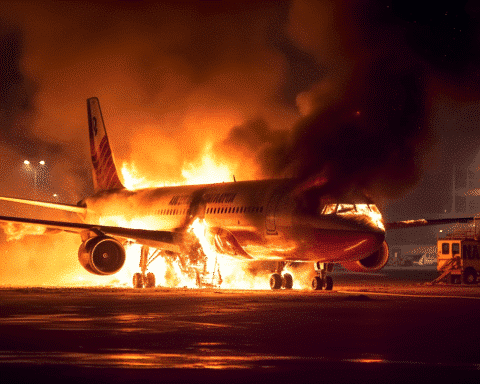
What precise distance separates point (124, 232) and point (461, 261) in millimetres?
17420

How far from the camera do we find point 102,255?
30.1 metres

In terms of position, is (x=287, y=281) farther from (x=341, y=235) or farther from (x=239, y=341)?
(x=239, y=341)

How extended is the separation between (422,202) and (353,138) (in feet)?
347

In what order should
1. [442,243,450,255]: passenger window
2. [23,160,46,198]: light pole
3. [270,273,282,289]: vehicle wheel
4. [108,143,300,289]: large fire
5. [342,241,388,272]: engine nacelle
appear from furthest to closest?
1. [23,160,46,198]: light pole
2. [442,243,450,255]: passenger window
3. [108,143,300,289]: large fire
4. [270,273,282,289]: vehicle wheel
5. [342,241,388,272]: engine nacelle

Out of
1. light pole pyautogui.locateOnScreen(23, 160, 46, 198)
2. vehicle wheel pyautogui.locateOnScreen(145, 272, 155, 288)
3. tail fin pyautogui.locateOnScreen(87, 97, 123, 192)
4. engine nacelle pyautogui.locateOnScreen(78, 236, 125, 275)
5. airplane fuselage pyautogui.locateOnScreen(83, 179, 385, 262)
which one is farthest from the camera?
light pole pyautogui.locateOnScreen(23, 160, 46, 198)

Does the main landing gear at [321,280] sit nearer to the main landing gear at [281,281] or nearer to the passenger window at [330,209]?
the main landing gear at [281,281]

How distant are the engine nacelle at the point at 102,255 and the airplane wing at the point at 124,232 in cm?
65

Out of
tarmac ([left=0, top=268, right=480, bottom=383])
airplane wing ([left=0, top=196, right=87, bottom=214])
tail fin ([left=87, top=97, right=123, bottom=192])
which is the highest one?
tail fin ([left=87, top=97, right=123, bottom=192])

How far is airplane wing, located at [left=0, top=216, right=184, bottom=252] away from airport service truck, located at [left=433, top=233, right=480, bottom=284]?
13.4 meters

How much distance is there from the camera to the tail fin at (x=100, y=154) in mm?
41188

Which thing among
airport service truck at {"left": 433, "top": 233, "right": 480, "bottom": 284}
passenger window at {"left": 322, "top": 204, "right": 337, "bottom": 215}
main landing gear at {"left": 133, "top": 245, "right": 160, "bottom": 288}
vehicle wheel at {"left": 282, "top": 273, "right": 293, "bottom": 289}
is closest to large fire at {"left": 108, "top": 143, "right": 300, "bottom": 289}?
main landing gear at {"left": 133, "top": 245, "right": 160, "bottom": 288}

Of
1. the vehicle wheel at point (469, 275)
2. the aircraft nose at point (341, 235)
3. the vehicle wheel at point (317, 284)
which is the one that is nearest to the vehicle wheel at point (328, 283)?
the vehicle wheel at point (317, 284)

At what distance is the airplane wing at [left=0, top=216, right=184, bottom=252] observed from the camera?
101ft

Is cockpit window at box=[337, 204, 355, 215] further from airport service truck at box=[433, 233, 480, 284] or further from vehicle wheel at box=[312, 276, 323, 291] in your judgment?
airport service truck at box=[433, 233, 480, 284]
